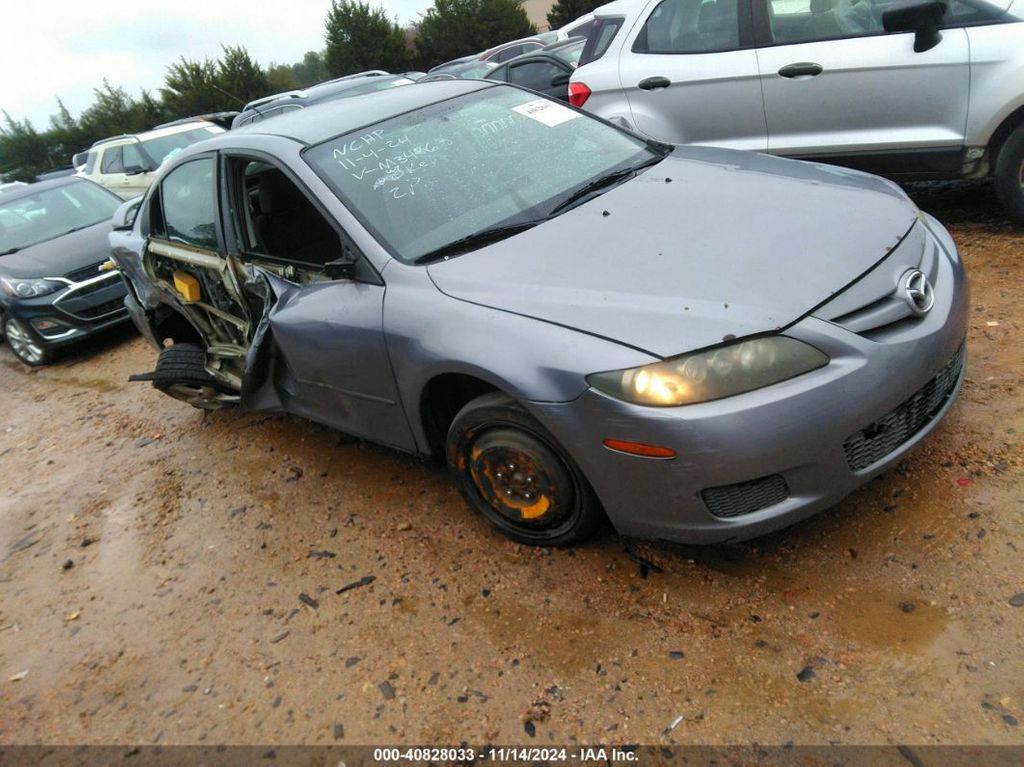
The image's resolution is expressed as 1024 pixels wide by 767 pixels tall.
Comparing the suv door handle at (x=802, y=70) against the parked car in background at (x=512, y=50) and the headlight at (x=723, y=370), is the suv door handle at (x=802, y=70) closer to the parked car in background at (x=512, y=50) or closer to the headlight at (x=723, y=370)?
the headlight at (x=723, y=370)

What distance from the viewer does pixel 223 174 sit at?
3.62 m

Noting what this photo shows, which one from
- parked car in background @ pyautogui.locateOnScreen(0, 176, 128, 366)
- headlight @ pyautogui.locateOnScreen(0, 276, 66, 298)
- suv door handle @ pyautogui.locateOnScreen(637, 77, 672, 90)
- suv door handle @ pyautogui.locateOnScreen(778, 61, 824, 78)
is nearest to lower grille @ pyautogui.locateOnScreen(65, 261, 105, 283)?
parked car in background @ pyautogui.locateOnScreen(0, 176, 128, 366)

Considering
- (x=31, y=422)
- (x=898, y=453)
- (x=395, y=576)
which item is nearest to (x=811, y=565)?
(x=898, y=453)

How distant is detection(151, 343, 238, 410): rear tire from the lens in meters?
4.21

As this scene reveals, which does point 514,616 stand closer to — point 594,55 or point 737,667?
point 737,667

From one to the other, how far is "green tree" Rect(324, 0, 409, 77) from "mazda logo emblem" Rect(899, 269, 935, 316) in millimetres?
35035

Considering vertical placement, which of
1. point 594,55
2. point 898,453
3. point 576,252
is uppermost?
point 594,55

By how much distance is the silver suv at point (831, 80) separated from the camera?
13.7 feet

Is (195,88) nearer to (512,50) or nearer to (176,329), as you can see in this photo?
(512,50)

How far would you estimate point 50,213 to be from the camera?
7.72 meters

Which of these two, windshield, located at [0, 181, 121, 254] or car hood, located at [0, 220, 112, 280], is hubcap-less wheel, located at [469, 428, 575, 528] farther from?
windshield, located at [0, 181, 121, 254]

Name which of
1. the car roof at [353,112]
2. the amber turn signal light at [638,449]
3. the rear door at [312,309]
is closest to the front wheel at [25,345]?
the car roof at [353,112]

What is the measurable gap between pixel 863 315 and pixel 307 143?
2322 mm

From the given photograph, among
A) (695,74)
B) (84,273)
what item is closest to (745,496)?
(695,74)
